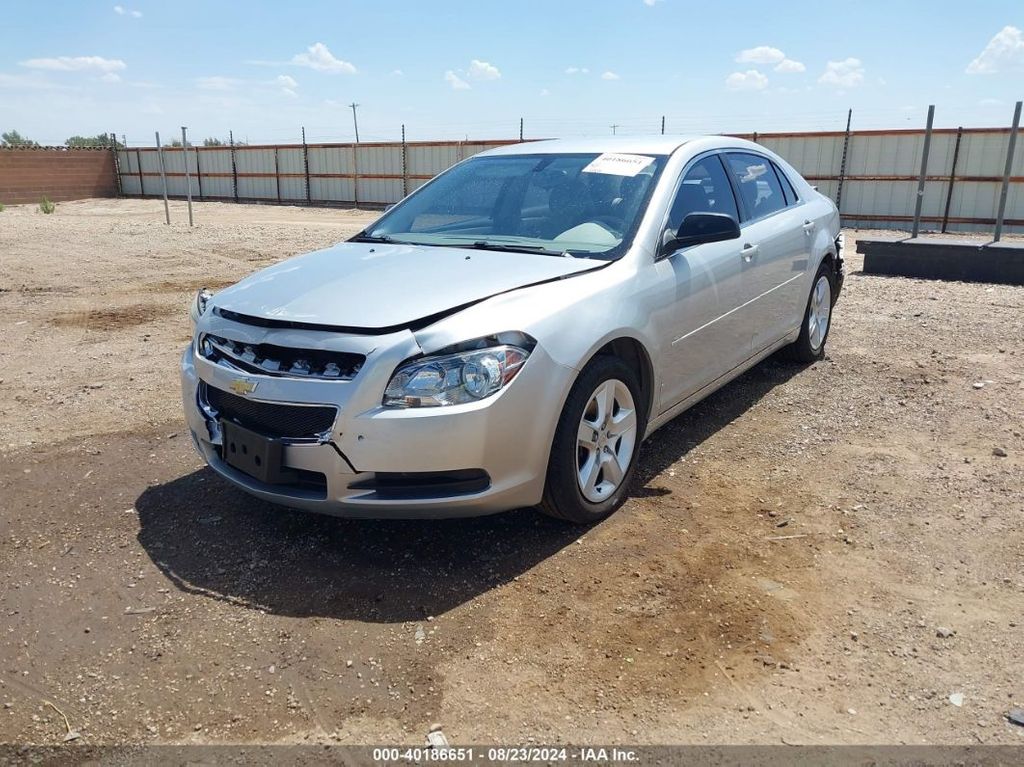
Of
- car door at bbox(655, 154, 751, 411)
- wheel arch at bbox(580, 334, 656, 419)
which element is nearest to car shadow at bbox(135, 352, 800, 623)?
wheel arch at bbox(580, 334, 656, 419)

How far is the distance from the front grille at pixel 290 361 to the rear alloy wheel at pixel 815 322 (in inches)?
157

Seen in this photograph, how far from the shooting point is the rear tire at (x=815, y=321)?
19.9 ft

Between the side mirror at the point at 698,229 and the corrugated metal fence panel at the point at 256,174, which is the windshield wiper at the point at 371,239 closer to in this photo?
the side mirror at the point at 698,229

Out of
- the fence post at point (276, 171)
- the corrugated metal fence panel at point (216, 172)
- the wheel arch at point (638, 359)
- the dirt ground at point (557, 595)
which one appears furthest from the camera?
the corrugated metal fence panel at point (216, 172)

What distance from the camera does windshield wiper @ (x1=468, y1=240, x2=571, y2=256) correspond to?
3.88 metres

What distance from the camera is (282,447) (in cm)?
316

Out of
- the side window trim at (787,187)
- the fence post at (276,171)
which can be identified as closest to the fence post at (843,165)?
the side window trim at (787,187)

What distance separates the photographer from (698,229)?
405 centimetres

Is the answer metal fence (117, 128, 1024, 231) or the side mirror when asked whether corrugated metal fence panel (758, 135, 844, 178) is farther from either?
the side mirror

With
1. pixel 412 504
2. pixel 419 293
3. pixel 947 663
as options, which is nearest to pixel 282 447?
pixel 412 504

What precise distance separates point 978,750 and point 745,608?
0.87 meters

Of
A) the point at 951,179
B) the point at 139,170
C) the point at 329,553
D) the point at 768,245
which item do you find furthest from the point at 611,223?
the point at 139,170

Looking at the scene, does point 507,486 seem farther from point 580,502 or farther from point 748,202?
point 748,202

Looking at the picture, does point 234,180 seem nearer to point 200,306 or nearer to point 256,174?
point 256,174
